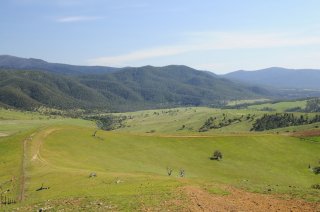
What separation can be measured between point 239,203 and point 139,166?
143 ft

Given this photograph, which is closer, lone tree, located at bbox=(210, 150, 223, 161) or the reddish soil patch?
the reddish soil patch

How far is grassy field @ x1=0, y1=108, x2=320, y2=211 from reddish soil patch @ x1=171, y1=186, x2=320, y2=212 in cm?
139

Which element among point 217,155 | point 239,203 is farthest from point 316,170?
point 239,203

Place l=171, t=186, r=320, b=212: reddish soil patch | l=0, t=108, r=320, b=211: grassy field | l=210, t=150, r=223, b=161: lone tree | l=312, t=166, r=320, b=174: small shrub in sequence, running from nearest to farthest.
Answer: l=171, t=186, r=320, b=212: reddish soil patch
l=0, t=108, r=320, b=211: grassy field
l=312, t=166, r=320, b=174: small shrub
l=210, t=150, r=223, b=161: lone tree

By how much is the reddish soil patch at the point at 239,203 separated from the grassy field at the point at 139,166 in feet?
4.55

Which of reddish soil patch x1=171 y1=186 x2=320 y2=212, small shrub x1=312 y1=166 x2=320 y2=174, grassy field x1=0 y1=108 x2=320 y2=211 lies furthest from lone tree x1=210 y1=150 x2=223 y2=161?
reddish soil patch x1=171 y1=186 x2=320 y2=212

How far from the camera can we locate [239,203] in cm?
3953

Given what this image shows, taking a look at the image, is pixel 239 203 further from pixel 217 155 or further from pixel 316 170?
pixel 316 170

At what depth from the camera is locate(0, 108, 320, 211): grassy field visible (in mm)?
43312

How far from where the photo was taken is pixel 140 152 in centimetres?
9538

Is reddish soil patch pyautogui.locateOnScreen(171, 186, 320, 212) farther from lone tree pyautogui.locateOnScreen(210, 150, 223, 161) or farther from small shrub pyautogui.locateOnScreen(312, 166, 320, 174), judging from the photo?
small shrub pyautogui.locateOnScreen(312, 166, 320, 174)

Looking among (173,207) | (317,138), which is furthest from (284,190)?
(317,138)

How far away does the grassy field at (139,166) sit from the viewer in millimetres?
43312

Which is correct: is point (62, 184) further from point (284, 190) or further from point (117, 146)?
point (117, 146)
